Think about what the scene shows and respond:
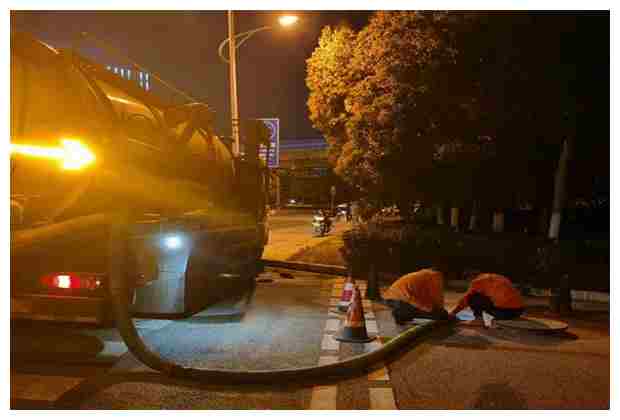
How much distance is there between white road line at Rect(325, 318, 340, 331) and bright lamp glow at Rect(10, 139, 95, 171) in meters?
3.53

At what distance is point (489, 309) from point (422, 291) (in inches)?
34.5

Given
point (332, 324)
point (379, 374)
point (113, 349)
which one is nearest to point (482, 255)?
point (332, 324)

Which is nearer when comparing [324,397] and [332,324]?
[324,397]

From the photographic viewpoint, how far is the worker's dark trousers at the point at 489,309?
722 cm

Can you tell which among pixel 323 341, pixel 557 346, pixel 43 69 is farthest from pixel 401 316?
pixel 43 69

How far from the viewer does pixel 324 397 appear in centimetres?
467

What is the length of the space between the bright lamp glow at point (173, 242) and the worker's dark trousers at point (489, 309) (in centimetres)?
369

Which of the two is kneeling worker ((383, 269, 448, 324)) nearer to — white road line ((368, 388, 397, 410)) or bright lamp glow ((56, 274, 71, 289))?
white road line ((368, 388, 397, 410))

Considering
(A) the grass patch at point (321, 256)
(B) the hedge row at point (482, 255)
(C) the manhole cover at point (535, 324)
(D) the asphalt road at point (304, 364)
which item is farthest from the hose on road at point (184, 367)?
(A) the grass patch at point (321, 256)

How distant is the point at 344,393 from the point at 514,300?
11.0ft

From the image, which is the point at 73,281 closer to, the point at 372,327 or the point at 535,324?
the point at 372,327

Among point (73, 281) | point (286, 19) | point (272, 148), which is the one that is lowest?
point (73, 281)

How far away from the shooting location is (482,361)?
5.64 metres

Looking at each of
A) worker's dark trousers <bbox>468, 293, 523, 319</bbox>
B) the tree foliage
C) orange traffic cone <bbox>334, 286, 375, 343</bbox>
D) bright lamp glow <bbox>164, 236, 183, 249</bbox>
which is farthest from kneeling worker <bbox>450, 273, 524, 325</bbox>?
the tree foliage
